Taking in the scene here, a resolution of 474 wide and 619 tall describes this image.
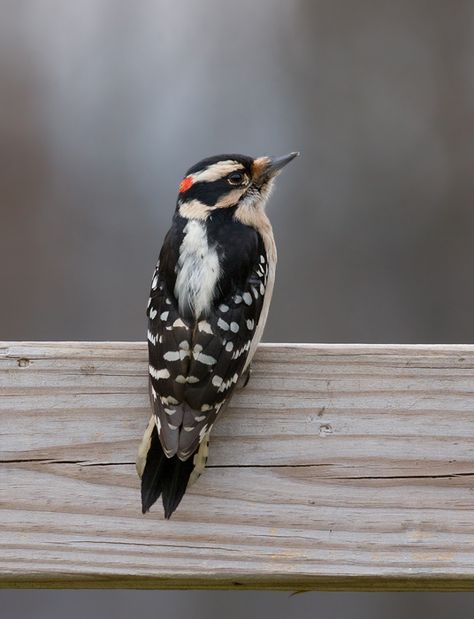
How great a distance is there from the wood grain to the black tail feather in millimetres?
41

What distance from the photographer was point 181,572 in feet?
6.81

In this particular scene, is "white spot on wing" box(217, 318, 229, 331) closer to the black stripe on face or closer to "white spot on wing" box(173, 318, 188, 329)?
"white spot on wing" box(173, 318, 188, 329)

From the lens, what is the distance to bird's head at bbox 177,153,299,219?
9.61ft

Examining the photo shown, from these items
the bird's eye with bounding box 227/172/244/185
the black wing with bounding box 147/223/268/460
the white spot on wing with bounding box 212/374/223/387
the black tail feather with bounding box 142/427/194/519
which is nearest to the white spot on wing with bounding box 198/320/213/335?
the black wing with bounding box 147/223/268/460

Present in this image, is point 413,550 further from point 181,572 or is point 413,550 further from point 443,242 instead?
point 443,242

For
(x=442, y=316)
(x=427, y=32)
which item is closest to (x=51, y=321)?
(x=442, y=316)

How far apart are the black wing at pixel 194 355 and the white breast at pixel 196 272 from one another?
0.07 ft

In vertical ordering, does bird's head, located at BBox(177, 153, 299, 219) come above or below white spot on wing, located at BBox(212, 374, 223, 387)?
above

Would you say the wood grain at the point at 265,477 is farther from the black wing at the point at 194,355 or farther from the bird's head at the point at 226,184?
the bird's head at the point at 226,184

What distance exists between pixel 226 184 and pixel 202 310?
2.47ft

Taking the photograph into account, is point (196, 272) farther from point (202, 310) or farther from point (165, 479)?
point (165, 479)

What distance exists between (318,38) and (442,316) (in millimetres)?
1347

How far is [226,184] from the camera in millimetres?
3018

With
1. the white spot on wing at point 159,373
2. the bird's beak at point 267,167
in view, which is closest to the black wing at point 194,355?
the white spot on wing at point 159,373
